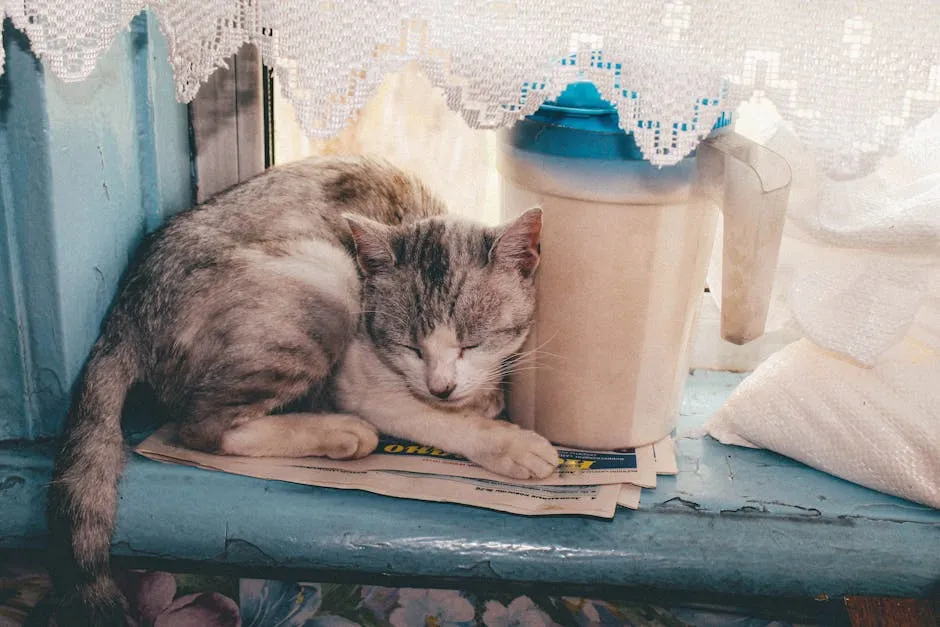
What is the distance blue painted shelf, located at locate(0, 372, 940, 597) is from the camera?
0.95m

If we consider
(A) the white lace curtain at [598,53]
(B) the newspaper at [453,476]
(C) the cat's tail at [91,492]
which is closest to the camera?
(A) the white lace curtain at [598,53]

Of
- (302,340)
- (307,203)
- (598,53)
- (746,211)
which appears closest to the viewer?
(598,53)

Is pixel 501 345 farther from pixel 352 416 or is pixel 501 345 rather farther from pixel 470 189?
pixel 470 189

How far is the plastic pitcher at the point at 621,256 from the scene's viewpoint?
3.03 feet

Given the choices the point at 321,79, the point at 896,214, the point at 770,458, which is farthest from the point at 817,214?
the point at 321,79

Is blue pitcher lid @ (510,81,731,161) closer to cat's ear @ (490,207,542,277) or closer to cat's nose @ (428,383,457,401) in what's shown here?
cat's ear @ (490,207,542,277)

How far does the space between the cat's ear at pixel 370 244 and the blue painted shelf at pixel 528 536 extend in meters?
0.28

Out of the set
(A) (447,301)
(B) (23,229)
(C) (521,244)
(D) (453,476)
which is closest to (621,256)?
(C) (521,244)

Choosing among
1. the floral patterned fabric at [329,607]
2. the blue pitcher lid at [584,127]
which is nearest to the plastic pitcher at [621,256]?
the blue pitcher lid at [584,127]

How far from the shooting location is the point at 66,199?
3.23 ft

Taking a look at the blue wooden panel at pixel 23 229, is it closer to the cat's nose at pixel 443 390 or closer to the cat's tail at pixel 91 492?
the cat's tail at pixel 91 492

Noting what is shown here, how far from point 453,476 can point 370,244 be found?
1.00ft

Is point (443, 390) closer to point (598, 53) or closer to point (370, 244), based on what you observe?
point (370, 244)

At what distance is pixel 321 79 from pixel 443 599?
64 centimetres
